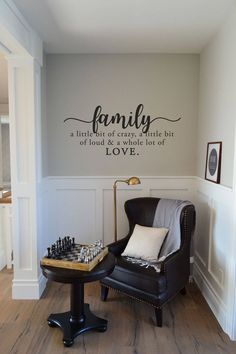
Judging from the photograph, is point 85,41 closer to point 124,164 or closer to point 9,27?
point 9,27

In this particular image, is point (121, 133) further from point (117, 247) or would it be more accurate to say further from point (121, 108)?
point (117, 247)

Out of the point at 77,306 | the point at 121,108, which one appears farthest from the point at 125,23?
the point at 77,306

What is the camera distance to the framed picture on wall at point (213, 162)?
101 inches

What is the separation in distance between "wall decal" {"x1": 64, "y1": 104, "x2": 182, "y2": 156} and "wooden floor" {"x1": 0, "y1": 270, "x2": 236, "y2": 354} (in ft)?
5.28

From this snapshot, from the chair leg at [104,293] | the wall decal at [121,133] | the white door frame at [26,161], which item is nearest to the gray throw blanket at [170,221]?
the chair leg at [104,293]

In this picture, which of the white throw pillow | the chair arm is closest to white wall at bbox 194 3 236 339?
the white throw pillow

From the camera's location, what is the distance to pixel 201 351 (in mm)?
2078

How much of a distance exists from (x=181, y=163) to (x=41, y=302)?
2.11m

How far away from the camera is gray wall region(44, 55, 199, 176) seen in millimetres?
3238

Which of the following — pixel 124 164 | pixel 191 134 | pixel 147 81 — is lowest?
pixel 124 164

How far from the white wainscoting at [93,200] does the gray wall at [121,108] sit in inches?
4.7

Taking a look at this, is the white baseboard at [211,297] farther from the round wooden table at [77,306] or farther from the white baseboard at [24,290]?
the white baseboard at [24,290]

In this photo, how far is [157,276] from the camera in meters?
2.38

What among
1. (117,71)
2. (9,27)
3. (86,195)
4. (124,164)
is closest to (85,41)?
(117,71)
